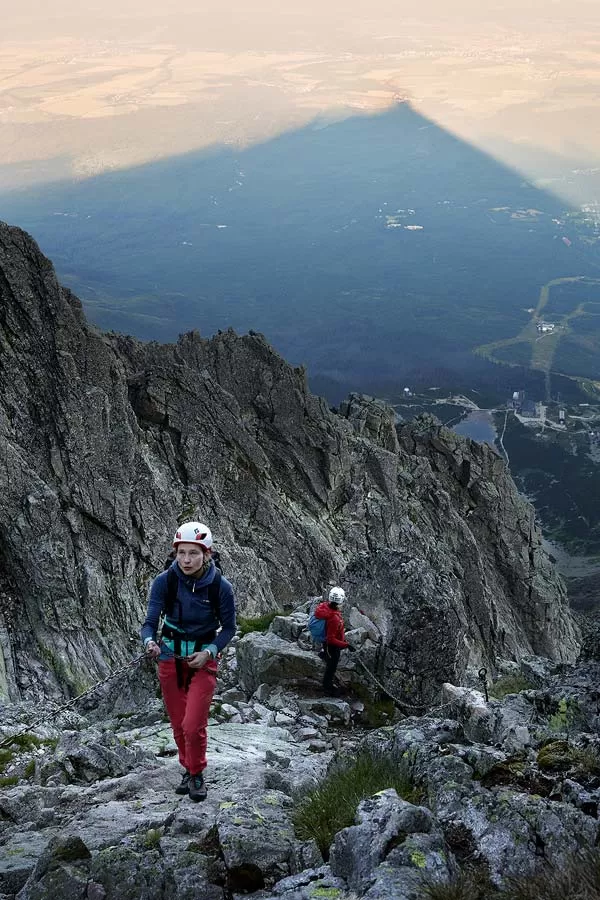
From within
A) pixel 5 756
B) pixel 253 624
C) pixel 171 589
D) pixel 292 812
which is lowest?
pixel 253 624

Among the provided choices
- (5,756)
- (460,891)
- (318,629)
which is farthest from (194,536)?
(318,629)

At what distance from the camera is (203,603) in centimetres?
1169

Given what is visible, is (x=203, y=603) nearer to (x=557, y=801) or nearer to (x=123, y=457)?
(x=557, y=801)

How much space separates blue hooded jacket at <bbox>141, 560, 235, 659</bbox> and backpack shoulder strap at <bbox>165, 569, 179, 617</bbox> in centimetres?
5

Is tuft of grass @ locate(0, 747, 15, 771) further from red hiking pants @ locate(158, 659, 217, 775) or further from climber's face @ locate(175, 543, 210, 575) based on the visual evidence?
climber's face @ locate(175, 543, 210, 575)

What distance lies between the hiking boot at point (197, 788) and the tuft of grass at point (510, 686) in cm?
1135

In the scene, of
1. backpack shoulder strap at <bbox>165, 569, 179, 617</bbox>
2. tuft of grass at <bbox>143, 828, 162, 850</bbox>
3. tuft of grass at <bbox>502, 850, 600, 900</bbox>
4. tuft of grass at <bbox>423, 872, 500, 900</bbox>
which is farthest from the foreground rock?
backpack shoulder strap at <bbox>165, 569, 179, 617</bbox>

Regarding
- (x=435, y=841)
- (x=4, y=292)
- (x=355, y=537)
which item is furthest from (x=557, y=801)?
(x=355, y=537)

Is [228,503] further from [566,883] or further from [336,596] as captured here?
[566,883]

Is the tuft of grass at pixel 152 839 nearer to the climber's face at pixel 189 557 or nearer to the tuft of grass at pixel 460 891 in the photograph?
the climber's face at pixel 189 557

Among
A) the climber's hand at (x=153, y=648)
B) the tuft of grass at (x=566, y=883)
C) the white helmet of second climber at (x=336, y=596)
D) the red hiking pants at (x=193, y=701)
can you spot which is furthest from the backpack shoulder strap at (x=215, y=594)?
the white helmet of second climber at (x=336, y=596)

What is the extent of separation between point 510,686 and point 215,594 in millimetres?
13103

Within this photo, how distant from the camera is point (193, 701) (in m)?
11.7

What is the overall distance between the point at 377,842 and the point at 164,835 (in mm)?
3030
